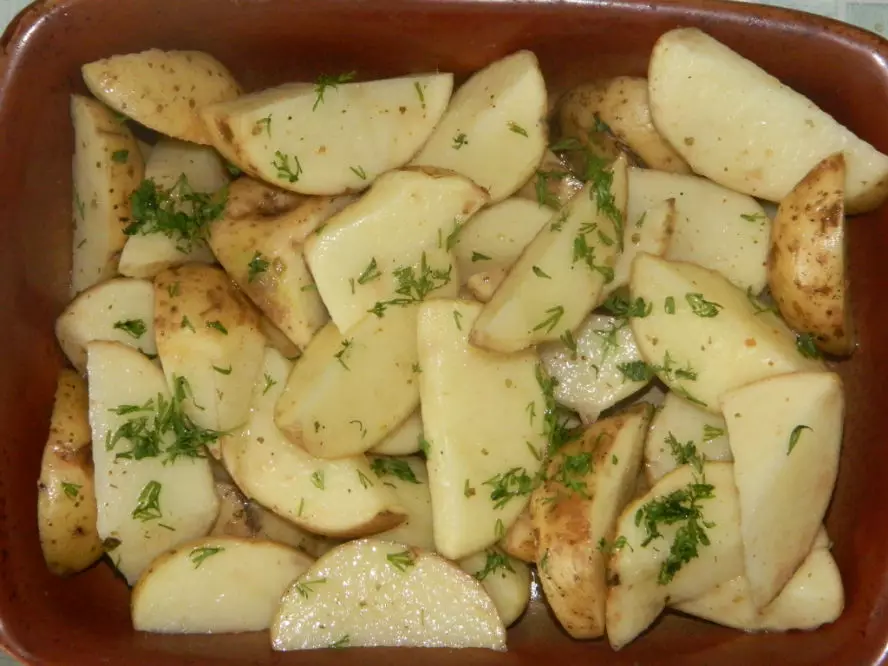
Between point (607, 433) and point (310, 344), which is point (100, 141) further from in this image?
point (607, 433)

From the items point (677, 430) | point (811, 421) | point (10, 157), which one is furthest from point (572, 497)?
point (10, 157)

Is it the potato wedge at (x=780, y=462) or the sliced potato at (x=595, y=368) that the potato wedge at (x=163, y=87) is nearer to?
the sliced potato at (x=595, y=368)

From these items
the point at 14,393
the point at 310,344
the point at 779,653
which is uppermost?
the point at 310,344

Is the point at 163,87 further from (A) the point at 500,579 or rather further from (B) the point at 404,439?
(A) the point at 500,579

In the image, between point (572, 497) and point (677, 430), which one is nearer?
point (572, 497)

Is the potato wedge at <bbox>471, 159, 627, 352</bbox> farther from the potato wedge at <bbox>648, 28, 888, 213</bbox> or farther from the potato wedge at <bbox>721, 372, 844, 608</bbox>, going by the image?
the potato wedge at <bbox>721, 372, 844, 608</bbox>

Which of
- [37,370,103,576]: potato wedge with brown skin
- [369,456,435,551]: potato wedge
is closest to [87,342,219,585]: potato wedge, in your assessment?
[37,370,103,576]: potato wedge with brown skin
